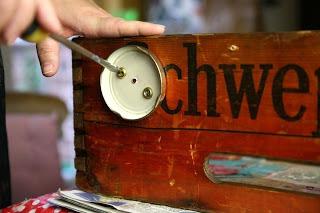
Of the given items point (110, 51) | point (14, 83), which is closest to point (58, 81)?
point (14, 83)

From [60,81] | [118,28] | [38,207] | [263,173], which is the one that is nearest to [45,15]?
[118,28]

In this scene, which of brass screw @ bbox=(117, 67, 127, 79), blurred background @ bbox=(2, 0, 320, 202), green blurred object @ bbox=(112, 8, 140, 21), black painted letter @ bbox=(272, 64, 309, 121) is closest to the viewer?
black painted letter @ bbox=(272, 64, 309, 121)

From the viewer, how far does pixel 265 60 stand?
55cm

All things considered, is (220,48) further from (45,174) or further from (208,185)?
(45,174)

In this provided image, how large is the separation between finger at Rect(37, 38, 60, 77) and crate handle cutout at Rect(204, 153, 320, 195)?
274mm

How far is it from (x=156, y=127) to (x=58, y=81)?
4.56 ft

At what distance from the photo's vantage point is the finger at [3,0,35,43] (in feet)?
1.39

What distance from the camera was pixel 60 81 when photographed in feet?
6.38

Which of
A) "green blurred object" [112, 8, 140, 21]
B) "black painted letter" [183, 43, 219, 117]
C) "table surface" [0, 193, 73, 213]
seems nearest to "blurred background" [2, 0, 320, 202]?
"green blurred object" [112, 8, 140, 21]

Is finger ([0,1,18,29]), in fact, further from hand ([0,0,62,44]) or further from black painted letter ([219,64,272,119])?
black painted letter ([219,64,272,119])

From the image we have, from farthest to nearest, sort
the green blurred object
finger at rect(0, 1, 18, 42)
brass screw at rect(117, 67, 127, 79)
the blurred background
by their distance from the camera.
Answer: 1. the green blurred object
2. the blurred background
3. brass screw at rect(117, 67, 127, 79)
4. finger at rect(0, 1, 18, 42)

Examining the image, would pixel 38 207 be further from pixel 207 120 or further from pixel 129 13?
pixel 129 13

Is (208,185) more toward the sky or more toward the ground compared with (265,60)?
more toward the ground

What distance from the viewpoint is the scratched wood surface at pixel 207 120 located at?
21.1 inches
